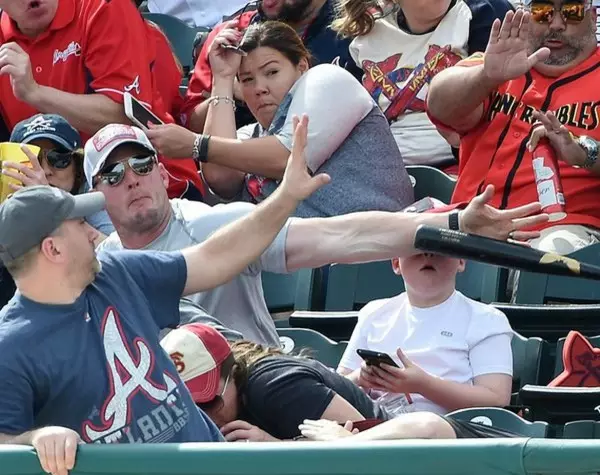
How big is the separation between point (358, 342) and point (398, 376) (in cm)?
39

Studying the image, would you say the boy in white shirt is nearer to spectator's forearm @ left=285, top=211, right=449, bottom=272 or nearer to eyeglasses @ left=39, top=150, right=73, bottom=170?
spectator's forearm @ left=285, top=211, right=449, bottom=272

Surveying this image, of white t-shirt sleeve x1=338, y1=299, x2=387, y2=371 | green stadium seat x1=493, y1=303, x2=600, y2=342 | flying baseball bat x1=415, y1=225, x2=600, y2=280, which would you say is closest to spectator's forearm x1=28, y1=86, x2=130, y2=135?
white t-shirt sleeve x1=338, y1=299, x2=387, y2=371

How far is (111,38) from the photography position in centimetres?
535

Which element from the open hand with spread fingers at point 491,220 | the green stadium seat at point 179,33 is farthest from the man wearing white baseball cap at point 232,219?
the green stadium seat at point 179,33

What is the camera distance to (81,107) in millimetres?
5215

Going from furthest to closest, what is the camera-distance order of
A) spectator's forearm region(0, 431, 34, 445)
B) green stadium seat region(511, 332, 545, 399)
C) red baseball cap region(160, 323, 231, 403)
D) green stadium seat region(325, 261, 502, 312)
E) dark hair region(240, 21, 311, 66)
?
1. dark hair region(240, 21, 311, 66)
2. green stadium seat region(325, 261, 502, 312)
3. green stadium seat region(511, 332, 545, 399)
4. red baseball cap region(160, 323, 231, 403)
5. spectator's forearm region(0, 431, 34, 445)

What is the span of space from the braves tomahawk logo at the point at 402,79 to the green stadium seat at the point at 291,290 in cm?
88

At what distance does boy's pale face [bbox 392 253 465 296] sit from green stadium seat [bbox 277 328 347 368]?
31 centimetres

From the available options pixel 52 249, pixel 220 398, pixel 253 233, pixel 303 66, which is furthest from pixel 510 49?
pixel 52 249

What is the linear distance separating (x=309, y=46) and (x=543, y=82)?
1190 millimetres

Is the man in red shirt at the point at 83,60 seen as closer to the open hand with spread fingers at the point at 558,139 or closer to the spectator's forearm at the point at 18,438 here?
the open hand with spread fingers at the point at 558,139

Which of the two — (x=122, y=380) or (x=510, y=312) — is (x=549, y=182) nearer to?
(x=510, y=312)

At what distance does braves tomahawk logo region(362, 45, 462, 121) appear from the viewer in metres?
5.10

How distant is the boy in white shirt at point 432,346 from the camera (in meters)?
3.59
